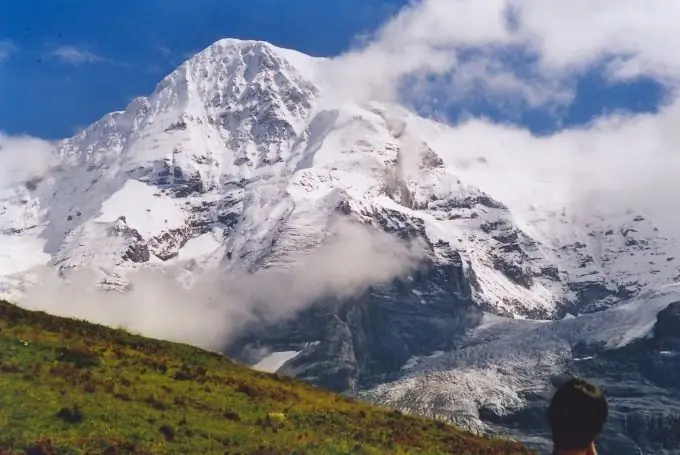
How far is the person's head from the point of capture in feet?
44.8

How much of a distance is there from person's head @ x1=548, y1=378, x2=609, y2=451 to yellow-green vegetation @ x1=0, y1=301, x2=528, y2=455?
70.5 ft

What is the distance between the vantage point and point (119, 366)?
47750 millimetres

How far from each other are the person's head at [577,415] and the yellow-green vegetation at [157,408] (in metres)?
21.5

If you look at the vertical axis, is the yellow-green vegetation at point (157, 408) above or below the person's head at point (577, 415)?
above

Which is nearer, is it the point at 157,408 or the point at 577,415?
the point at 577,415

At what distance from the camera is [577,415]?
13727 millimetres

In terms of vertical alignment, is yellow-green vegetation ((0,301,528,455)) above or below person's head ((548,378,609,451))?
above

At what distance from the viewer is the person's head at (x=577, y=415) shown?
13.7m

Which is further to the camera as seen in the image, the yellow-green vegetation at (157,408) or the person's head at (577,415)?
the yellow-green vegetation at (157,408)

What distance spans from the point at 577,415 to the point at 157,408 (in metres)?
29.8

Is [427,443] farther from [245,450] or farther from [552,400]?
[552,400]

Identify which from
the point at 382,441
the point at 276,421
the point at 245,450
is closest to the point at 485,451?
the point at 382,441

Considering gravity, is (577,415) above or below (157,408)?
below

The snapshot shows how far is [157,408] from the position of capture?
41188 millimetres
